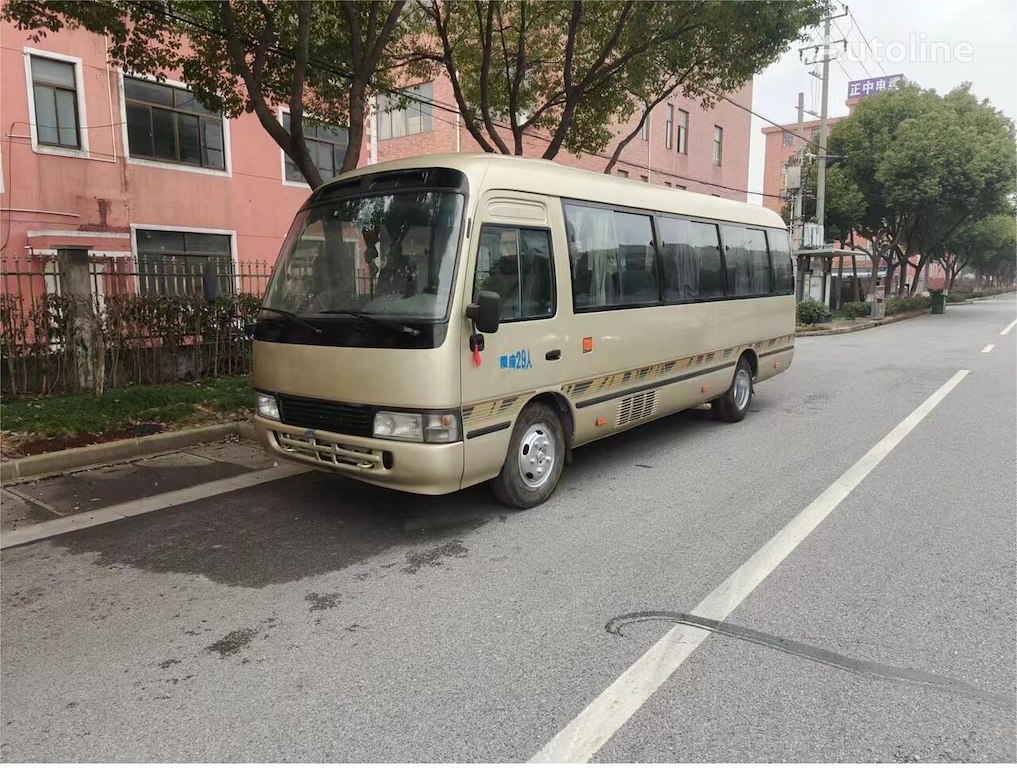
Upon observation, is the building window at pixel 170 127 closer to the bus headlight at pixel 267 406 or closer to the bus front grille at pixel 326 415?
the bus headlight at pixel 267 406

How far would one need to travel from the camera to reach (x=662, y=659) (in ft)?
10.4

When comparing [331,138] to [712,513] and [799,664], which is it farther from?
[799,664]

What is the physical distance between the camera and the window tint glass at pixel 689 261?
6883mm

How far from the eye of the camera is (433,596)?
3.86 meters

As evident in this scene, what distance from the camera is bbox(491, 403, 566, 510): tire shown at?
5.16m

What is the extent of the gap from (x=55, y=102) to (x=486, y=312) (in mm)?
13889

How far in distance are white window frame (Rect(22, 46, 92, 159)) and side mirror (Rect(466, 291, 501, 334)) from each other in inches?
521

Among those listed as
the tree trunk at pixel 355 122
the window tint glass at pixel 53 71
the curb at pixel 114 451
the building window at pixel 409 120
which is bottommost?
the curb at pixel 114 451

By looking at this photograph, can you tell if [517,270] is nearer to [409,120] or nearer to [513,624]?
[513,624]

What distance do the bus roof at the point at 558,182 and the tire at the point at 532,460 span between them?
1.71m

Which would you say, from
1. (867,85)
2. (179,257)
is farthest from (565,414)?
(867,85)

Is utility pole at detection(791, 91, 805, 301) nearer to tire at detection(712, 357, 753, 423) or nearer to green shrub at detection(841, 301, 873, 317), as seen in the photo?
green shrub at detection(841, 301, 873, 317)

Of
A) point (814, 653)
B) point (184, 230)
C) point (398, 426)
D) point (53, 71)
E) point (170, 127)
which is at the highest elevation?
point (53, 71)

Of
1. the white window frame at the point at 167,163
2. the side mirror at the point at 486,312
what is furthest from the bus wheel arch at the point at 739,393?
the white window frame at the point at 167,163
